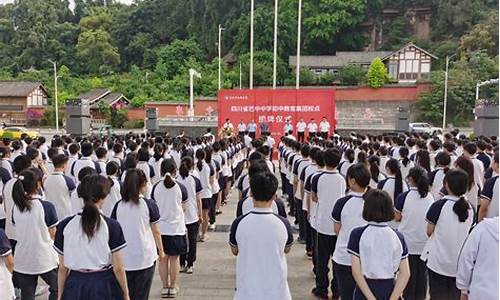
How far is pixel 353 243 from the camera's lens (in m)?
3.41

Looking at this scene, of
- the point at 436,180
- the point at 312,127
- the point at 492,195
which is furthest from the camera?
the point at 312,127

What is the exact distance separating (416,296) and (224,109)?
16993 mm

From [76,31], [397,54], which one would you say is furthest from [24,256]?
[76,31]

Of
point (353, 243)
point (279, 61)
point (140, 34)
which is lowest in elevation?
point (353, 243)

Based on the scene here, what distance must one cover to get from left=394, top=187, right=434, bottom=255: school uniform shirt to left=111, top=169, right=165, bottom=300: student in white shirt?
2.32 meters

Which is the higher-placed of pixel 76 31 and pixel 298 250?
pixel 76 31

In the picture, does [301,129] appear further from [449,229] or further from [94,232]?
[94,232]

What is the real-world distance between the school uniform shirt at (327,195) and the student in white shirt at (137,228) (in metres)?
1.86

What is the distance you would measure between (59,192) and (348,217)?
339cm

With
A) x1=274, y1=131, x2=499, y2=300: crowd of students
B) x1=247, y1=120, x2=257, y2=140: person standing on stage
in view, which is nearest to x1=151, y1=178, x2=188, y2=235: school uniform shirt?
x1=274, y1=131, x2=499, y2=300: crowd of students

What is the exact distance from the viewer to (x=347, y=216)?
14.2 feet

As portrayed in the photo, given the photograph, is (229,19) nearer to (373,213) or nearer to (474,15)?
(474,15)

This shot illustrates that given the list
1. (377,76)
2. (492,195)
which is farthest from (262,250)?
(377,76)

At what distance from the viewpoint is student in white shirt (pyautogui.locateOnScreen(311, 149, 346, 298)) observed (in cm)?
539
